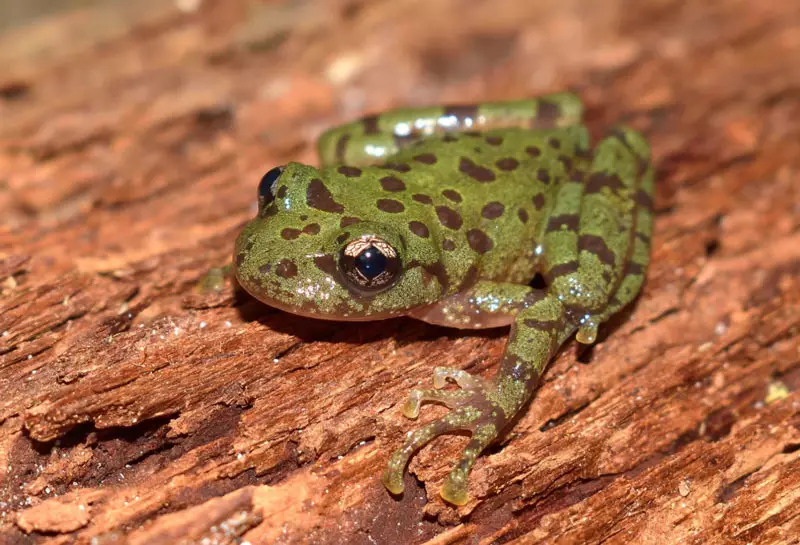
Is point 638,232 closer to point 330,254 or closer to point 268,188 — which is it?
point 330,254

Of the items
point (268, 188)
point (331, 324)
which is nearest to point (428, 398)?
point (331, 324)

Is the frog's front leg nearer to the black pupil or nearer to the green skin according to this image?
the green skin

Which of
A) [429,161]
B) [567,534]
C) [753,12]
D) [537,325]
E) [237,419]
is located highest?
[753,12]

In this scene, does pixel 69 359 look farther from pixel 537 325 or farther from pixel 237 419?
pixel 537 325

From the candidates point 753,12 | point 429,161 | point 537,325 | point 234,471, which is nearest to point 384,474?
point 234,471

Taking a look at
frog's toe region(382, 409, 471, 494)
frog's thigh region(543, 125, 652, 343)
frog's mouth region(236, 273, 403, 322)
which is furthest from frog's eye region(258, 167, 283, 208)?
frog's thigh region(543, 125, 652, 343)

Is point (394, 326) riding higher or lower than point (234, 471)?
higher

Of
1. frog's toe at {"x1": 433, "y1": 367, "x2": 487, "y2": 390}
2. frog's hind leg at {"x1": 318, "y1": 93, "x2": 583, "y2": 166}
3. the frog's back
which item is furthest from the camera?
frog's hind leg at {"x1": 318, "y1": 93, "x2": 583, "y2": 166}
